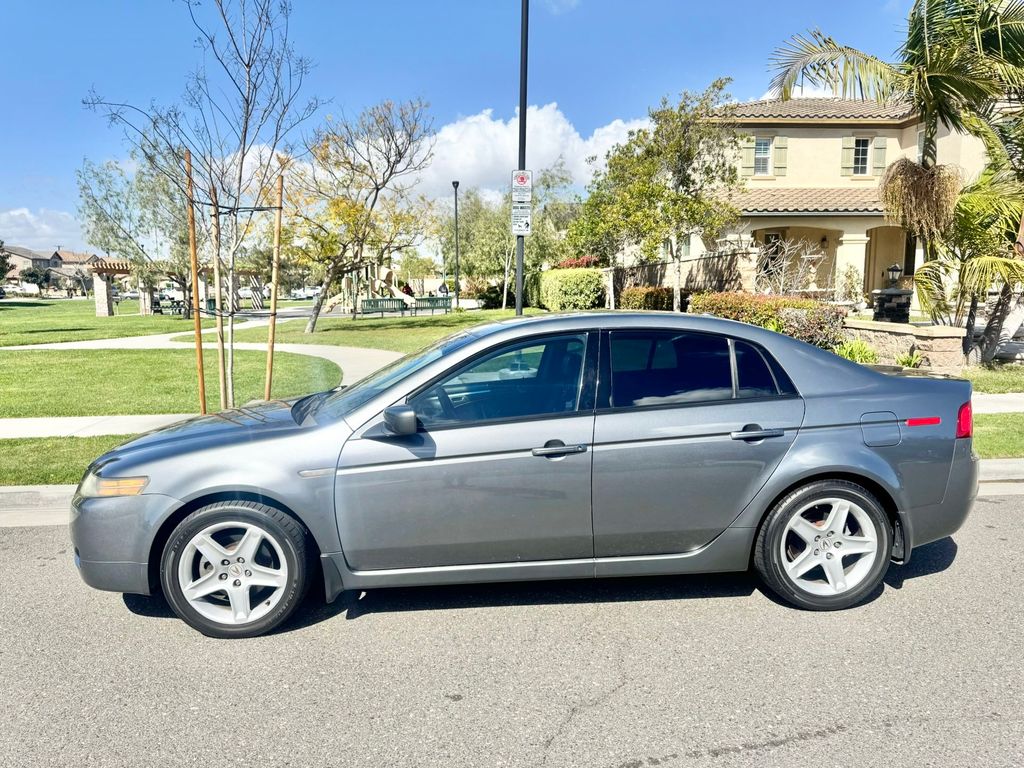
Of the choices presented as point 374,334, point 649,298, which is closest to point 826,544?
point 649,298

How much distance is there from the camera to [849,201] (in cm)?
2402

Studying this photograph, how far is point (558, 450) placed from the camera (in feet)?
11.6

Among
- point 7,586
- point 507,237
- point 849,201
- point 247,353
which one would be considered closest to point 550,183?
point 507,237

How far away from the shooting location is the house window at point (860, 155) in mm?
25797

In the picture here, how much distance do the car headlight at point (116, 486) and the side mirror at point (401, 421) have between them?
1.21 metres

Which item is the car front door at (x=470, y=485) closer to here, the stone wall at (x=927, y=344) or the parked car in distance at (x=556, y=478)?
the parked car in distance at (x=556, y=478)

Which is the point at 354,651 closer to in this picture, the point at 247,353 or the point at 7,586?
the point at 7,586


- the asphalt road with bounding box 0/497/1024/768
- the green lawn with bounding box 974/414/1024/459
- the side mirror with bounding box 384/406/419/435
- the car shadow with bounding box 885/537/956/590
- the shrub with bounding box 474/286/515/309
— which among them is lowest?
the asphalt road with bounding box 0/497/1024/768

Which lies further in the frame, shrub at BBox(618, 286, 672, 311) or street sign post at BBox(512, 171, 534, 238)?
shrub at BBox(618, 286, 672, 311)

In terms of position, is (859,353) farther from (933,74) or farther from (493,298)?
(493,298)

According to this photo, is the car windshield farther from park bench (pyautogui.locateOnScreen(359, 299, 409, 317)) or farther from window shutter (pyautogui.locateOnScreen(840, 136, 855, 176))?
park bench (pyautogui.locateOnScreen(359, 299, 409, 317))

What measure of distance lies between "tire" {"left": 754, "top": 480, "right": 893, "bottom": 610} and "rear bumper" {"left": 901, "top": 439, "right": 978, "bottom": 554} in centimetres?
13

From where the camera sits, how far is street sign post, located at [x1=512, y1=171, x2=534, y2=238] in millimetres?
9336

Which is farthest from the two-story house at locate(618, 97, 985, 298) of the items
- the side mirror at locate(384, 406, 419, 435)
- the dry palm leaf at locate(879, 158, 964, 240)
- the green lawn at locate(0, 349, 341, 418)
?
the side mirror at locate(384, 406, 419, 435)
